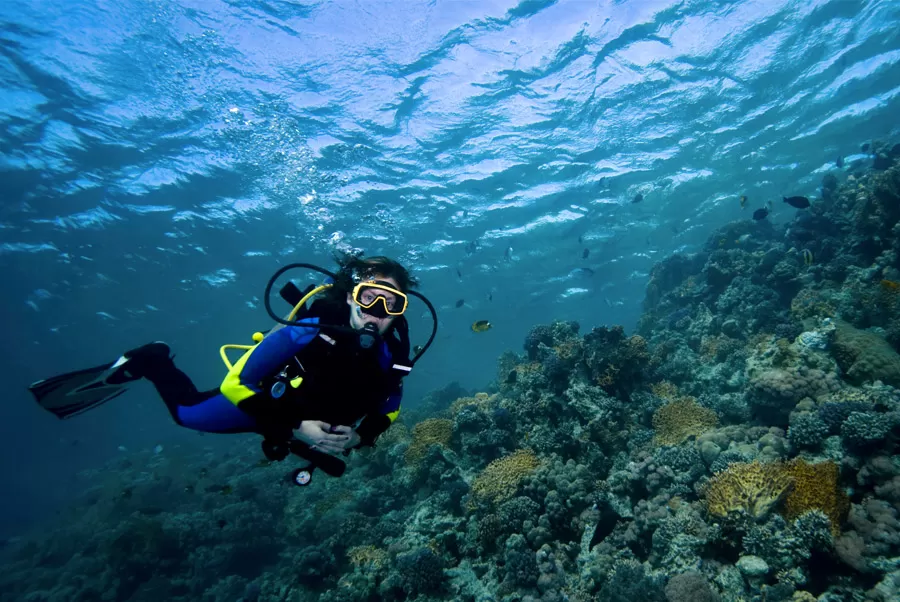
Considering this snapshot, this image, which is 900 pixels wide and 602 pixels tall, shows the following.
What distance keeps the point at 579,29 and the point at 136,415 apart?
95777 mm

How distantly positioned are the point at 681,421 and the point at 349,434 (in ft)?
23.0

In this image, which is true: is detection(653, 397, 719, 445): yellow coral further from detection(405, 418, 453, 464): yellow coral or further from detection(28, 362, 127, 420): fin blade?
detection(28, 362, 127, 420): fin blade

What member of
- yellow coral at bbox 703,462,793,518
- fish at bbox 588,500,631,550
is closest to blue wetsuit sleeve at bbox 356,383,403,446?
fish at bbox 588,500,631,550

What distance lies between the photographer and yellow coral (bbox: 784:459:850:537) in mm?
4594

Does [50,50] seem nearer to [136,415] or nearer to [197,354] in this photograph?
[197,354]

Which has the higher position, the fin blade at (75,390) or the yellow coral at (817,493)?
A: the fin blade at (75,390)

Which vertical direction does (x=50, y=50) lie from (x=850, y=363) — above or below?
above

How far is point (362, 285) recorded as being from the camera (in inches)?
151

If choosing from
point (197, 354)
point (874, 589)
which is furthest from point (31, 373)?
point (874, 589)

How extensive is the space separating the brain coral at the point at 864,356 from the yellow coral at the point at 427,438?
8.15 metres

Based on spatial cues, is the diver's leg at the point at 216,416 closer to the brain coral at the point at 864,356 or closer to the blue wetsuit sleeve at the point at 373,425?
the blue wetsuit sleeve at the point at 373,425

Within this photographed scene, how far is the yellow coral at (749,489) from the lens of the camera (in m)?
4.75

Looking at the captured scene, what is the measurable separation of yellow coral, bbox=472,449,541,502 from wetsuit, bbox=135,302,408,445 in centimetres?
383

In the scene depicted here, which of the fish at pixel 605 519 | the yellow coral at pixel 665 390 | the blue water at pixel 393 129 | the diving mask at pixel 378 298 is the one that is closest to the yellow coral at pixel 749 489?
the fish at pixel 605 519
